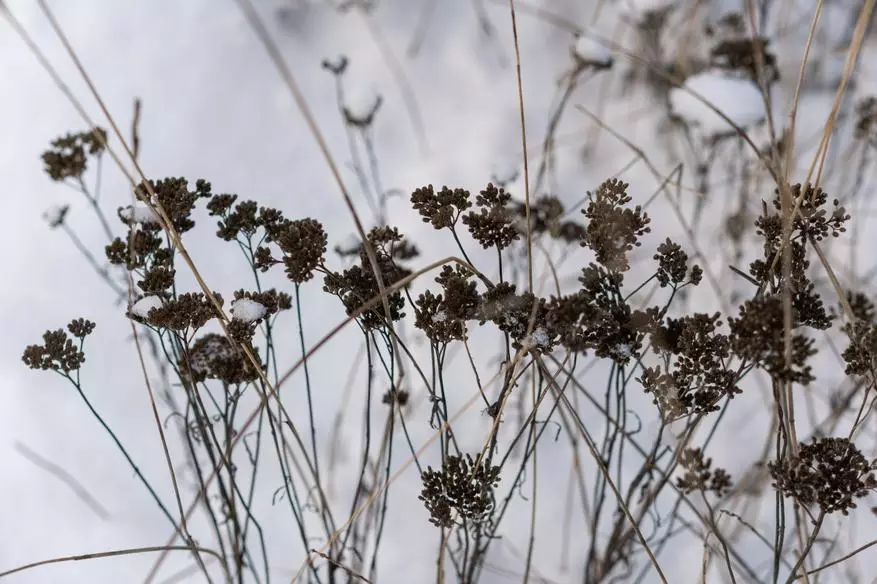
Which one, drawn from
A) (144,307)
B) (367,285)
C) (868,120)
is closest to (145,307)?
(144,307)

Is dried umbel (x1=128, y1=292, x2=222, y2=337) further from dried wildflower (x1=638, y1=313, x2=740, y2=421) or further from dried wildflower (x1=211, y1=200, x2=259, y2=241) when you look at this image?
dried wildflower (x1=638, y1=313, x2=740, y2=421)

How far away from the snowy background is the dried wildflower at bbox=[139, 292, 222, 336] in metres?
0.70

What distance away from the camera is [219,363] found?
2.84 ft

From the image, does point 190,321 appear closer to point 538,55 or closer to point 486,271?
point 486,271

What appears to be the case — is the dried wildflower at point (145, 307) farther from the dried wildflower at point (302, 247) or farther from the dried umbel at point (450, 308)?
the dried umbel at point (450, 308)

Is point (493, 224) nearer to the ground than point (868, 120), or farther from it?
nearer to the ground

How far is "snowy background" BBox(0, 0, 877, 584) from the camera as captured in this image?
135 centimetres

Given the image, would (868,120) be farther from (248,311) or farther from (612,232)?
(248,311)

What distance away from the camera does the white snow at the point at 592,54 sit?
1.50 meters

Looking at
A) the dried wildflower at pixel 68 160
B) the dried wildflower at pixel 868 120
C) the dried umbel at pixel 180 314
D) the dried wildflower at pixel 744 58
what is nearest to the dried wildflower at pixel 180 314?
the dried umbel at pixel 180 314

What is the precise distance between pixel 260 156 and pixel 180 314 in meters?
0.99

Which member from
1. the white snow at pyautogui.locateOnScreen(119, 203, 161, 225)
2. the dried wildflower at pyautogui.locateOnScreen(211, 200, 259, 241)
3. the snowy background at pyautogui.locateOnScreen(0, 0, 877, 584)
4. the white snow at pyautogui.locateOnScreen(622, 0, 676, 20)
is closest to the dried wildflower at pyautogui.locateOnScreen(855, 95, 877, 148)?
the snowy background at pyautogui.locateOnScreen(0, 0, 877, 584)

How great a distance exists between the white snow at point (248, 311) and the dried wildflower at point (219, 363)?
105mm

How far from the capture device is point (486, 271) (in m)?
1.65
